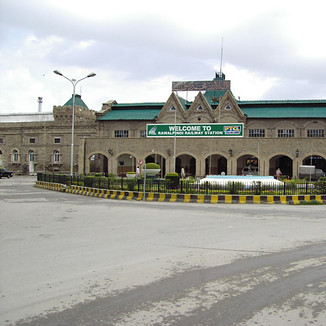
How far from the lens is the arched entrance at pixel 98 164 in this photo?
56594mm

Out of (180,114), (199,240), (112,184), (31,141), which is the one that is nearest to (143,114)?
(180,114)

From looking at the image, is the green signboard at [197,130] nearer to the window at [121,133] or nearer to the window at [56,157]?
the window at [121,133]

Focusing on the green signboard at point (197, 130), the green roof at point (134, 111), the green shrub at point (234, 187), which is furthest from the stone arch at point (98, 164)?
the green shrub at point (234, 187)

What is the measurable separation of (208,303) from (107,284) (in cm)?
171

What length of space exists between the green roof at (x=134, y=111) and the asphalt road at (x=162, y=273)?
44.3m

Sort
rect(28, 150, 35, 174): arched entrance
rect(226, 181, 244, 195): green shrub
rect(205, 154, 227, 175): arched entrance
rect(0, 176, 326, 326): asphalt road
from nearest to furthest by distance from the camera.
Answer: rect(0, 176, 326, 326): asphalt road < rect(226, 181, 244, 195): green shrub < rect(205, 154, 227, 175): arched entrance < rect(28, 150, 35, 174): arched entrance

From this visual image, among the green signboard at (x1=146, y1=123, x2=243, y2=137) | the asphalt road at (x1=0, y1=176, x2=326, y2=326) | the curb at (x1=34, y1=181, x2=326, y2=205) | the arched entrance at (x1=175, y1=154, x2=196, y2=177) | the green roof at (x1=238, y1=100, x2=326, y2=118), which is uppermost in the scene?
the green roof at (x1=238, y1=100, x2=326, y2=118)

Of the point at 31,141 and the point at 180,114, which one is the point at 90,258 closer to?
the point at 180,114

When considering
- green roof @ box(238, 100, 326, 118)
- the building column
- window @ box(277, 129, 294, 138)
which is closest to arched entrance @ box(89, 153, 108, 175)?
the building column

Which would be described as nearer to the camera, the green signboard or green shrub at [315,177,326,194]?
green shrub at [315,177,326,194]

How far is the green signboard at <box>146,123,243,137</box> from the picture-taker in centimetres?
4469

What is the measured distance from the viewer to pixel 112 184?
24609 millimetres

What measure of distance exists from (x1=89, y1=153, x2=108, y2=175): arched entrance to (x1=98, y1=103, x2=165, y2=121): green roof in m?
5.59

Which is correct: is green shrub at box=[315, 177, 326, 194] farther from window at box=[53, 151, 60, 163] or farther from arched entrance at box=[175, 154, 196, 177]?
window at box=[53, 151, 60, 163]
